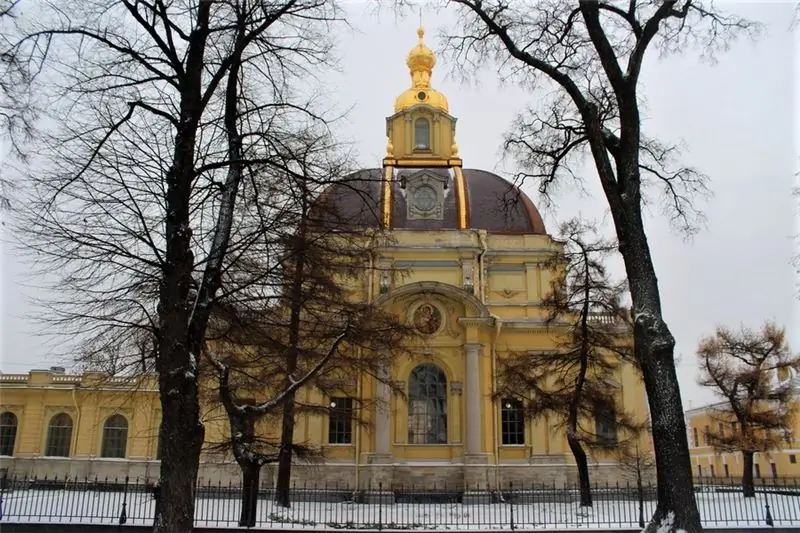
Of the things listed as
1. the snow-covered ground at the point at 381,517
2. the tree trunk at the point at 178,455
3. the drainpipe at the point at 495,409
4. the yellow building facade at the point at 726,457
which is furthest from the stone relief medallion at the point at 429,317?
the tree trunk at the point at 178,455

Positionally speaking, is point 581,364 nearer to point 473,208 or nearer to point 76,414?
point 473,208

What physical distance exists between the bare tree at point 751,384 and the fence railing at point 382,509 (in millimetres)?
6899

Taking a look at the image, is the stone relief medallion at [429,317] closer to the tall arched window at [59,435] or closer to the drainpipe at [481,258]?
the drainpipe at [481,258]

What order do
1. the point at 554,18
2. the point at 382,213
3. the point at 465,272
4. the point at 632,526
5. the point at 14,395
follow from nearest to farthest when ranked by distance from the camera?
1. the point at 554,18
2. the point at 382,213
3. the point at 632,526
4. the point at 465,272
5. the point at 14,395

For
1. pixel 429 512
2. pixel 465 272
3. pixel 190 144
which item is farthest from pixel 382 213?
pixel 465 272

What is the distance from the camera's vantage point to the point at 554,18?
12.0 metres

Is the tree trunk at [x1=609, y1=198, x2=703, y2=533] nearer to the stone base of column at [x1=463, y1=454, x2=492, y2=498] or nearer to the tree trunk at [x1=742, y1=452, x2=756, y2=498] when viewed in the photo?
the stone base of column at [x1=463, y1=454, x2=492, y2=498]

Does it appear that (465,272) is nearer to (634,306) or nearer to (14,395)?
(634,306)

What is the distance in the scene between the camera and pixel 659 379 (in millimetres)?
9688

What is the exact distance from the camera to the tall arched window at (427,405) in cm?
3119

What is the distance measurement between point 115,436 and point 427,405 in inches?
694

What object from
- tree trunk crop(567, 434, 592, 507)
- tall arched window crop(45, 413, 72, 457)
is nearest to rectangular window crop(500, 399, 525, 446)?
tree trunk crop(567, 434, 592, 507)

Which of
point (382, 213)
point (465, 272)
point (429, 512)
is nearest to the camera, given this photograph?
point (382, 213)

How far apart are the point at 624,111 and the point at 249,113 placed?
6.17 meters
